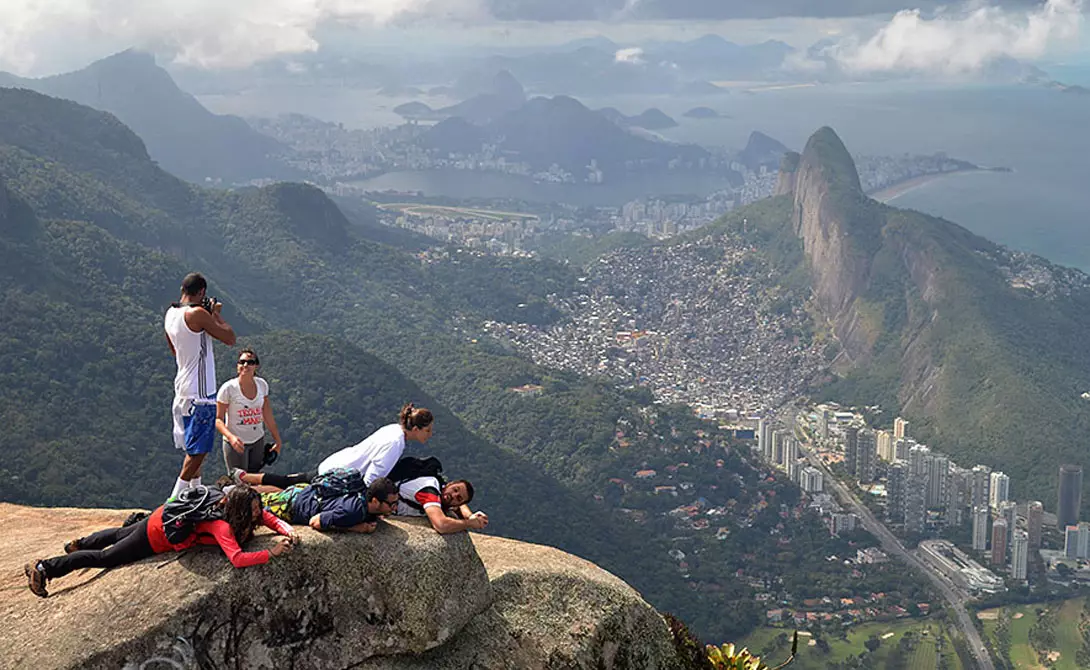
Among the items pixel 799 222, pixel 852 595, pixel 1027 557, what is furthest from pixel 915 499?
pixel 799 222

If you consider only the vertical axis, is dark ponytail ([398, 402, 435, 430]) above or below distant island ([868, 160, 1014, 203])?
above

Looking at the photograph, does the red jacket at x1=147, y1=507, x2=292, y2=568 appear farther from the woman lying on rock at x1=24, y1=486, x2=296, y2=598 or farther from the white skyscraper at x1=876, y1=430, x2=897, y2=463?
the white skyscraper at x1=876, y1=430, x2=897, y2=463

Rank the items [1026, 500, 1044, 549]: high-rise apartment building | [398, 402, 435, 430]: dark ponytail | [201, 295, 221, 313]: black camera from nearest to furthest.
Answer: [398, 402, 435, 430]: dark ponytail
[201, 295, 221, 313]: black camera
[1026, 500, 1044, 549]: high-rise apartment building

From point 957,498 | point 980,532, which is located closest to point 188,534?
point 980,532

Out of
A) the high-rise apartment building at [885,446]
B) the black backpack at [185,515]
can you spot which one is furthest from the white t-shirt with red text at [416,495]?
the high-rise apartment building at [885,446]

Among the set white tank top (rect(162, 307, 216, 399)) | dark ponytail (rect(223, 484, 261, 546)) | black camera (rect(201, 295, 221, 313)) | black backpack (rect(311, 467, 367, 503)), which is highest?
black camera (rect(201, 295, 221, 313))

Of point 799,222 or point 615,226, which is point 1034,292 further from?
point 615,226

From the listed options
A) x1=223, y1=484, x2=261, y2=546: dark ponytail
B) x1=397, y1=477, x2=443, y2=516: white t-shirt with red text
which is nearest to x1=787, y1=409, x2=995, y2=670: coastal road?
x1=397, y1=477, x2=443, y2=516: white t-shirt with red text

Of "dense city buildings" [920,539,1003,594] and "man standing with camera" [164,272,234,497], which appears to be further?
"dense city buildings" [920,539,1003,594]
